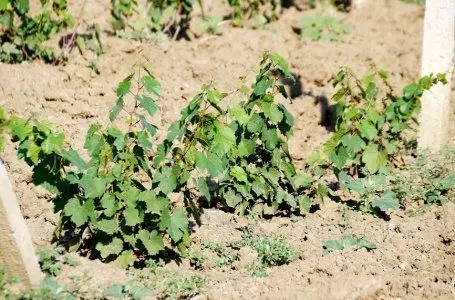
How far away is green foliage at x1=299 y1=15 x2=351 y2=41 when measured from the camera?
655 cm

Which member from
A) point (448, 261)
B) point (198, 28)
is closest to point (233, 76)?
point (198, 28)

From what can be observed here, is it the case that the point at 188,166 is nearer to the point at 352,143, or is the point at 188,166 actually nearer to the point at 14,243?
the point at 14,243

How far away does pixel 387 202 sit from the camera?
3.92m

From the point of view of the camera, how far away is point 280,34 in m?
6.62

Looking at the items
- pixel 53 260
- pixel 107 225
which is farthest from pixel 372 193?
pixel 53 260

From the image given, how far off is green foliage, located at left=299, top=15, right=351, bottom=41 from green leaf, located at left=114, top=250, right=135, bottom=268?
4.01 meters

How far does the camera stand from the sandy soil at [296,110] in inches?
130

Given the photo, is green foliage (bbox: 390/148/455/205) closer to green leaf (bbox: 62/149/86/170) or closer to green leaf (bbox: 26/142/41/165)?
green leaf (bbox: 62/149/86/170)

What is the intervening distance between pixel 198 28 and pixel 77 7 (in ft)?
4.90

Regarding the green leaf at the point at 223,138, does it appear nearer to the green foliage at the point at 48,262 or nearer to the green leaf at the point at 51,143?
the green leaf at the point at 51,143

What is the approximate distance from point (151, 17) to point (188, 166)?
3.30 meters

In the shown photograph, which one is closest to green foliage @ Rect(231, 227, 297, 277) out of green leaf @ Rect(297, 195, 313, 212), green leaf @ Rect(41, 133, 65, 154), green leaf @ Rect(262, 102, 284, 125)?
green leaf @ Rect(297, 195, 313, 212)

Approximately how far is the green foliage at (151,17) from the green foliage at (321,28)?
142 cm

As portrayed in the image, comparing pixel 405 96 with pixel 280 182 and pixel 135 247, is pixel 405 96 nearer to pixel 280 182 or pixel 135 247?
pixel 280 182
